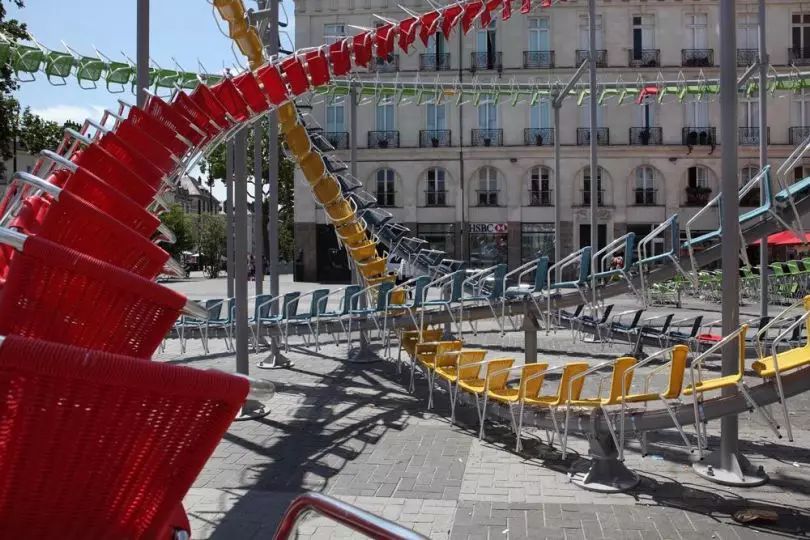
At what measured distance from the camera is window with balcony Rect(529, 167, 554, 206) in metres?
40.2

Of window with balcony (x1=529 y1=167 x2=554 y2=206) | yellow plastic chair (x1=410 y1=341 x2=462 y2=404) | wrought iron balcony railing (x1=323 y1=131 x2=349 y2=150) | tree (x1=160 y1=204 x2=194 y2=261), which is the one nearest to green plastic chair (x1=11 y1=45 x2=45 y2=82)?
yellow plastic chair (x1=410 y1=341 x2=462 y2=404)

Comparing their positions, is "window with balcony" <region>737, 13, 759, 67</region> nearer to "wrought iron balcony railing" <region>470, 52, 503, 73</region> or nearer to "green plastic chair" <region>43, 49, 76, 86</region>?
"wrought iron balcony railing" <region>470, 52, 503, 73</region>

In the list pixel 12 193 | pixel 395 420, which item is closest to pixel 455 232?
pixel 395 420

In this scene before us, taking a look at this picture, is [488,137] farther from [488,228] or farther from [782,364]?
[782,364]

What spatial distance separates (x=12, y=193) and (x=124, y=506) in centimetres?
264

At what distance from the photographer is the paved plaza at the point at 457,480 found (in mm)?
6445

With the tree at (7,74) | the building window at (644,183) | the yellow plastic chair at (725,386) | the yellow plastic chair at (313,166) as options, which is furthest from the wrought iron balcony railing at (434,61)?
the yellow plastic chair at (725,386)

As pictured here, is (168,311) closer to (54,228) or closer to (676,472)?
(54,228)

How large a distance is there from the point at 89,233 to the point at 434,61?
38426 mm

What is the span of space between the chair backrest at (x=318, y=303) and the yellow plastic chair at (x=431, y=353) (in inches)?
74.4

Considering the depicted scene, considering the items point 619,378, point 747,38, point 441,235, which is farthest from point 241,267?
point 747,38

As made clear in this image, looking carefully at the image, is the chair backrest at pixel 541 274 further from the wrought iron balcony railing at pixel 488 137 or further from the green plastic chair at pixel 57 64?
the wrought iron balcony railing at pixel 488 137

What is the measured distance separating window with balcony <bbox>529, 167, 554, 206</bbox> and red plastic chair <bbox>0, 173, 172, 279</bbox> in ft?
122

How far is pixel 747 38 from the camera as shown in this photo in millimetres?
38562
